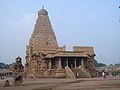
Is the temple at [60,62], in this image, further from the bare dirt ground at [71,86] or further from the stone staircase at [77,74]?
the bare dirt ground at [71,86]

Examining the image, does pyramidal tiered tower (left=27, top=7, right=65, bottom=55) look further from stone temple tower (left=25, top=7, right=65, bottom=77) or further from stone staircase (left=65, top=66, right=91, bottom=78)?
stone staircase (left=65, top=66, right=91, bottom=78)

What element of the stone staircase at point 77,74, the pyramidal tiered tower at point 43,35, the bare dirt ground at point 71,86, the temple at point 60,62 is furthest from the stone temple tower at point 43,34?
the bare dirt ground at point 71,86

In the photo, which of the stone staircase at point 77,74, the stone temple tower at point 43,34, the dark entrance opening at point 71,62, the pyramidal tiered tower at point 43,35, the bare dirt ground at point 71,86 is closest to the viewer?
the bare dirt ground at point 71,86

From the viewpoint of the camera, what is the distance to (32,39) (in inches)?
2955

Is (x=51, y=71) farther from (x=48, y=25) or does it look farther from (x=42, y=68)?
(x=48, y=25)

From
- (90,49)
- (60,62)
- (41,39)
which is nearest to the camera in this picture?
(60,62)

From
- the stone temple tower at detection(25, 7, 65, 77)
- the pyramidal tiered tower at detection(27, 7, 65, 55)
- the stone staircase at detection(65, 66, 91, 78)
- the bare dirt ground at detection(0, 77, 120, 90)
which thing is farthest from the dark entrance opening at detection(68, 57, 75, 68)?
the bare dirt ground at detection(0, 77, 120, 90)

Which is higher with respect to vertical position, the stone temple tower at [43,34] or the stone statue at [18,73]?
the stone temple tower at [43,34]

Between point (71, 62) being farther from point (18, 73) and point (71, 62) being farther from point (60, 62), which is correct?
point (18, 73)

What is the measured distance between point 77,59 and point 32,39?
20.2m

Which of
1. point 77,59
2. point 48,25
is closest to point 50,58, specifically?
point 77,59

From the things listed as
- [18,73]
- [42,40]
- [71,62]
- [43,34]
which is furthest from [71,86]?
[43,34]

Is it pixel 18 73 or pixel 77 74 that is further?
pixel 77 74

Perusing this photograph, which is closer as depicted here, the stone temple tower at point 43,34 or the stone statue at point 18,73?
the stone statue at point 18,73
